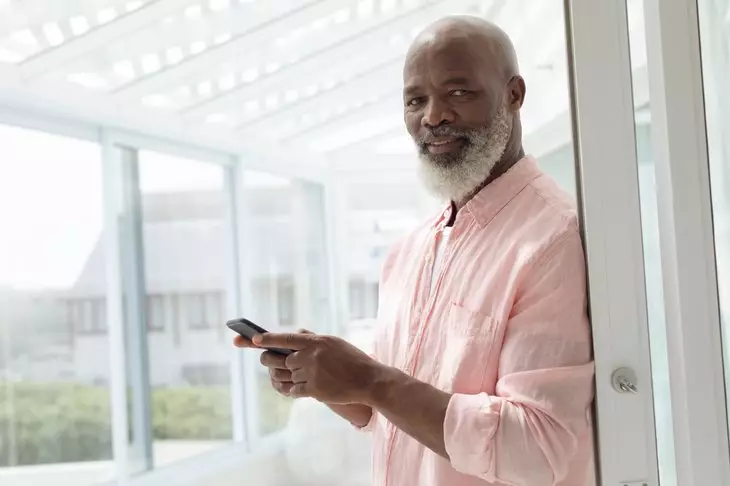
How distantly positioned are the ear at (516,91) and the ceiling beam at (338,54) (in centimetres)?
188

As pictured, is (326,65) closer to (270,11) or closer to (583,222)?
(270,11)

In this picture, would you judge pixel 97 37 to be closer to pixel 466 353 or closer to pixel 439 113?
pixel 439 113

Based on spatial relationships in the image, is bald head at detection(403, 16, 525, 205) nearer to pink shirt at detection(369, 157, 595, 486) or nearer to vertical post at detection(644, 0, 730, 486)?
pink shirt at detection(369, 157, 595, 486)

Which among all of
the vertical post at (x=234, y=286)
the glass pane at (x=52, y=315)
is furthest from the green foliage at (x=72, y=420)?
the vertical post at (x=234, y=286)

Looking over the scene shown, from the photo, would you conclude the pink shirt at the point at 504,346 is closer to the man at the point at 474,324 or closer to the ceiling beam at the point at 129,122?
the man at the point at 474,324

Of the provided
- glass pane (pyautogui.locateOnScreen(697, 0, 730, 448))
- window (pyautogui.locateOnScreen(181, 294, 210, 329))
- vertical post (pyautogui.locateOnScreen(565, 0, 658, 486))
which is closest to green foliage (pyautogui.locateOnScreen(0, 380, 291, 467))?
window (pyautogui.locateOnScreen(181, 294, 210, 329))

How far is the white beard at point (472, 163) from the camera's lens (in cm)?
Answer: 103

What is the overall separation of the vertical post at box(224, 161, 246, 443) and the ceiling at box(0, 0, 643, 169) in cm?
22

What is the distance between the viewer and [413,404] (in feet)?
2.90

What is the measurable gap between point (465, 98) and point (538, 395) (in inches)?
15.3

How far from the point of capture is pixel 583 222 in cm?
89

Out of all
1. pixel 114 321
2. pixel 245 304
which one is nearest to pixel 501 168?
pixel 114 321

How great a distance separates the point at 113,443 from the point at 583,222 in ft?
7.73

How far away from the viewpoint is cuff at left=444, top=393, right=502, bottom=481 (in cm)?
85
